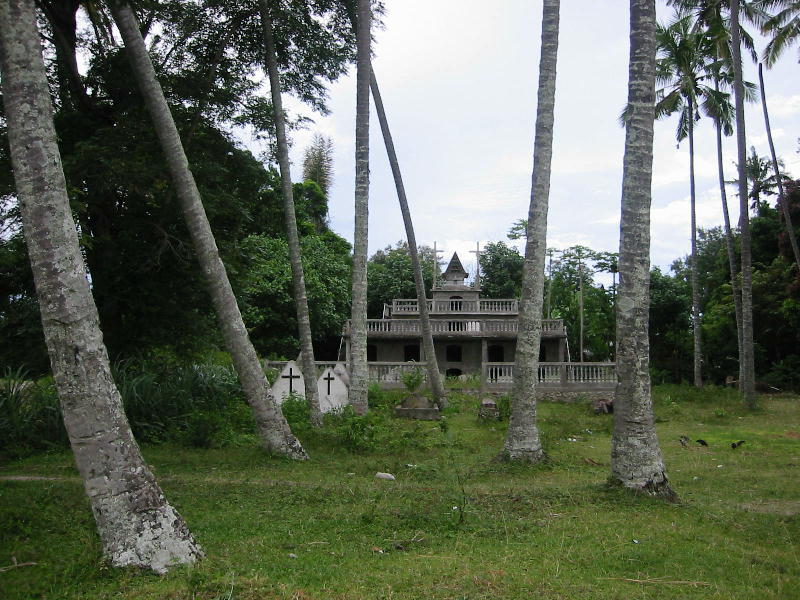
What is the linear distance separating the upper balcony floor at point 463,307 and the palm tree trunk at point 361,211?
64.1 ft

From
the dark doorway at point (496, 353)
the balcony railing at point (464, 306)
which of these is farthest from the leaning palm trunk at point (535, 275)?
the dark doorway at point (496, 353)

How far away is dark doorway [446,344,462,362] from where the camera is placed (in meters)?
33.8

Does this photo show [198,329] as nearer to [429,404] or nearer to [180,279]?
[180,279]

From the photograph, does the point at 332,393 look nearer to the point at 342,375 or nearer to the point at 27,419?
the point at 342,375

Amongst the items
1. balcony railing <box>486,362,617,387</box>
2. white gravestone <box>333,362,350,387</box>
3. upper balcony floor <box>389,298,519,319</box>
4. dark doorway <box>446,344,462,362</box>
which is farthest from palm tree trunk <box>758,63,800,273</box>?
white gravestone <box>333,362,350,387</box>

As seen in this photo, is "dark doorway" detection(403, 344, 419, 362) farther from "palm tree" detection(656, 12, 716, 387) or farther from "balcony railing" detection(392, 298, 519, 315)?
"palm tree" detection(656, 12, 716, 387)

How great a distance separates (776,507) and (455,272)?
32346 mm

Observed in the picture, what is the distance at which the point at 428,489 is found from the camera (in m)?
7.97

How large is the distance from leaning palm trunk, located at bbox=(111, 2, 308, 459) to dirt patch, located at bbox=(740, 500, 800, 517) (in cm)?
620

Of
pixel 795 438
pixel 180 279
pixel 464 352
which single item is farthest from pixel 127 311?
pixel 464 352

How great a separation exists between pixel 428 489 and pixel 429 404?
9.85m

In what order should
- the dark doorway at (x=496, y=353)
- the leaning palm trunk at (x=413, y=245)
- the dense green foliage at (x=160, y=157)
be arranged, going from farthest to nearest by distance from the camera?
the dark doorway at (x=496, y=353), the leaning palm trunk at (x=413, y=245), the dense green foliage at (x=160, y=157)

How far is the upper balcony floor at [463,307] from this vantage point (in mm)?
33656

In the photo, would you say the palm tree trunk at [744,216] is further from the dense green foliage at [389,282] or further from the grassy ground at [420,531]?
the dense green foliage at [389,282]
